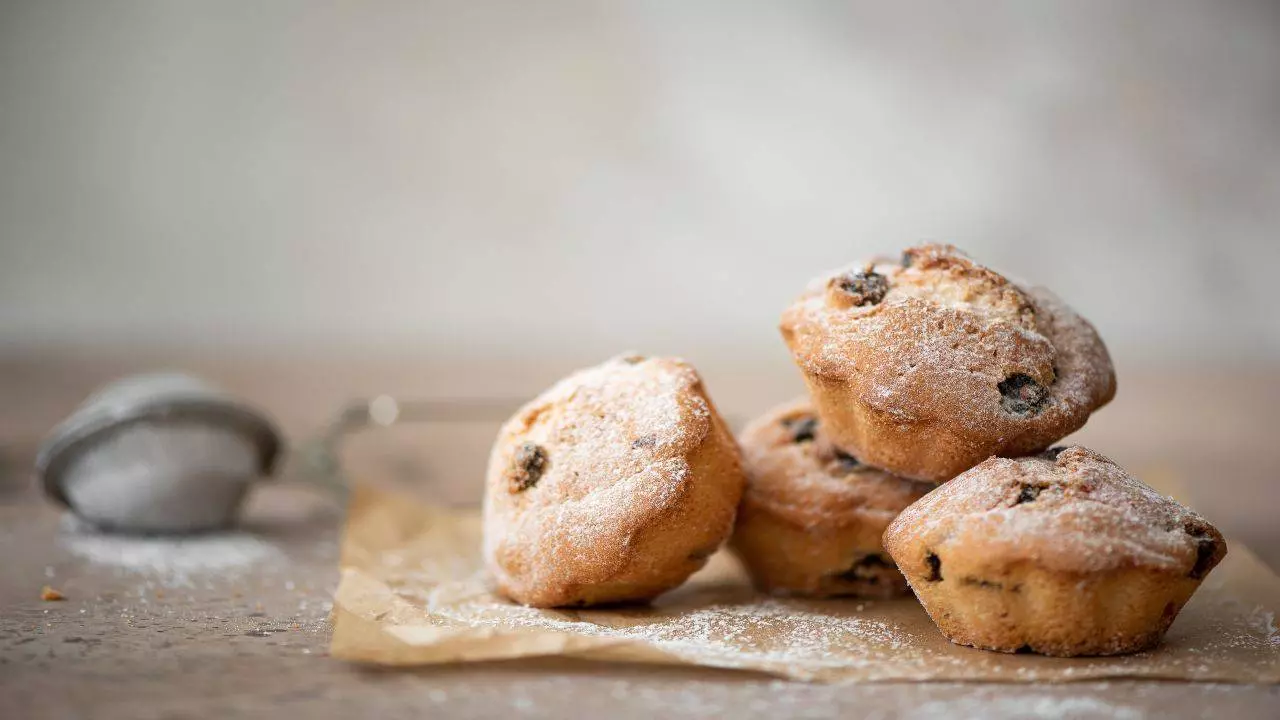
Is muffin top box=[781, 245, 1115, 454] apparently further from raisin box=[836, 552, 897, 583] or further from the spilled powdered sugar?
→ the spilled powdered sugar

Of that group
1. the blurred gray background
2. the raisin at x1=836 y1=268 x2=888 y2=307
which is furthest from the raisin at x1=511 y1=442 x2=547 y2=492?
the blurred gray background

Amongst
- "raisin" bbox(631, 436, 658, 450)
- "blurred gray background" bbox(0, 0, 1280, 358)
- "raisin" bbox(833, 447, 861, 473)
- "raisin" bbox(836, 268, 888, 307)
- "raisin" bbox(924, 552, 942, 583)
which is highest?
"blurred gray background" bbox(0, 0, 1280, 358)

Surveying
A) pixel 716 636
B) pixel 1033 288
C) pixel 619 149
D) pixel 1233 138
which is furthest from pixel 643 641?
pixel 1233 138

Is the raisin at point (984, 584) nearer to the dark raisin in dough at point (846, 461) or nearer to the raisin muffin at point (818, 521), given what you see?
the raisin muffin at point (818, 521)

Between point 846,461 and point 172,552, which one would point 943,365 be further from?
point 172,552

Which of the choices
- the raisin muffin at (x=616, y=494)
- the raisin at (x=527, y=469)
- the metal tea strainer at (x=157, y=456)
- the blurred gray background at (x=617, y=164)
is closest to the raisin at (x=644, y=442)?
the raisin muffin at (x=616, y=494)

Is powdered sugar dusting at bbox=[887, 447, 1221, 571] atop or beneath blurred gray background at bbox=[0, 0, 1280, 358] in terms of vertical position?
beneath

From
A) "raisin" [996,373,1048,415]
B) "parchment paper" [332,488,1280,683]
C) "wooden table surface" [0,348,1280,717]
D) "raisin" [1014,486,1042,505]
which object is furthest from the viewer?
"raisin" [996,373,1048,415]

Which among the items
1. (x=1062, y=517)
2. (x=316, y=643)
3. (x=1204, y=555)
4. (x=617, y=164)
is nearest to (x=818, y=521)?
(x=1062, y=517)
